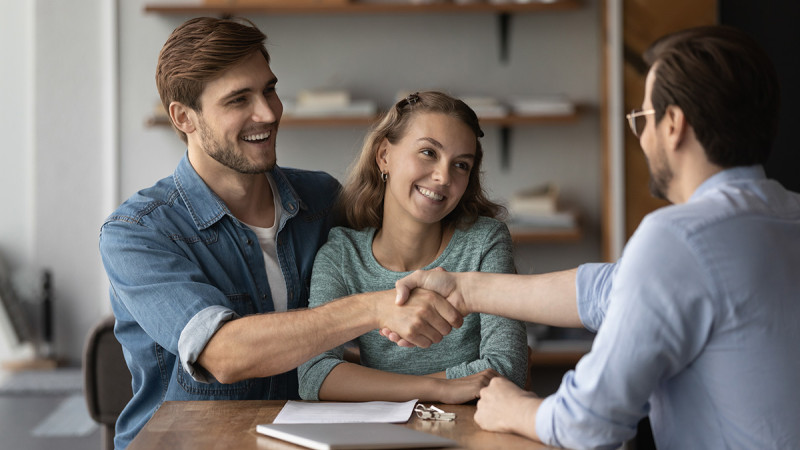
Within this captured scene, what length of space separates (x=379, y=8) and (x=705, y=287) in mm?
3458

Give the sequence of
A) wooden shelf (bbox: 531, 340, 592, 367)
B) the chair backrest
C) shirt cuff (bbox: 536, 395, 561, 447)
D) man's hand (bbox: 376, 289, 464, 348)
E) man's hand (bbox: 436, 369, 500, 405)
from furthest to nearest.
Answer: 1. wooden shelf (bbox: 531, 340, 592, 367)
2. the chair backrest
3. man's hand (bbox: 376, 289, 464, 348)
4. man's hand (bbox: 436, 369, 500, 405)
5. shirt cuff (bbox: 536, 395, 561, 447)

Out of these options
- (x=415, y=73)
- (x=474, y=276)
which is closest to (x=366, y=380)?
(x=474, y=276)

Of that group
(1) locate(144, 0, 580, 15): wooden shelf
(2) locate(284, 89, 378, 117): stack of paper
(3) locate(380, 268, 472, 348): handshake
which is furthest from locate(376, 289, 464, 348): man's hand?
(1) locate(144, 0, 580, 15): wooden shelf

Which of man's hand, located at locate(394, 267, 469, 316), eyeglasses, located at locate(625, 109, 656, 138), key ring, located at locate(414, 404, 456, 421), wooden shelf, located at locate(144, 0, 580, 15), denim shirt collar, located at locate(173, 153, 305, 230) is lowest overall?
key ring, located at locate(414, 404, 456, 421)

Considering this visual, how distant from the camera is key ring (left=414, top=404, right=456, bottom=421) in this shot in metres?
1.50

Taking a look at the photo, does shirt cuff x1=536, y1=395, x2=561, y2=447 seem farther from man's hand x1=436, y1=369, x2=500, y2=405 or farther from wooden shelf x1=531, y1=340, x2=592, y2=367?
wooden shelf x1=531, y1=340, x2=592, y2=367

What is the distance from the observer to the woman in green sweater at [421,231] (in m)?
1.95

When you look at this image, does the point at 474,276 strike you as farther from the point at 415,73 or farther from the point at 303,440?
the point at 415,73

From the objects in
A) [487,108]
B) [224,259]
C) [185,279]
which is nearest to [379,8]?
[487,108]

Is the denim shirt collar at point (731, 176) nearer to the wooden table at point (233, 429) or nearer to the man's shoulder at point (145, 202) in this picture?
the wooden table at point (233, 429)

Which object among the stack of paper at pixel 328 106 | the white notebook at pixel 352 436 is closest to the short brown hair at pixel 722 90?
the white notebook at pixel 352 436

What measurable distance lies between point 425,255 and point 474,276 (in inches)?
13.1

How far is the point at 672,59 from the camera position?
124cm

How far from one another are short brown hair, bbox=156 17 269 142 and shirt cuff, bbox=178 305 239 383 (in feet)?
2.00
